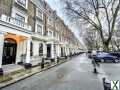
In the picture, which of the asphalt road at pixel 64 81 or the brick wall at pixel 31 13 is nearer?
the asphalt road at pixel 64 81

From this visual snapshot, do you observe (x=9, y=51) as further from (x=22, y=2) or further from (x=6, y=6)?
(x=22, y=2)

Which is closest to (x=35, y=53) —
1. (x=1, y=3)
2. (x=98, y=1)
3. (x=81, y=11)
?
(x=1, y=3)

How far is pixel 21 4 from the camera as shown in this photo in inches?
623

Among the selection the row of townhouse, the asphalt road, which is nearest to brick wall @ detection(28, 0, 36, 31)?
the row of townhouse

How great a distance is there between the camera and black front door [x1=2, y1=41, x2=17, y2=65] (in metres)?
14.0

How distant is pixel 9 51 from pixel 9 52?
0.37ft

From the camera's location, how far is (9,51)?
14.6 meters

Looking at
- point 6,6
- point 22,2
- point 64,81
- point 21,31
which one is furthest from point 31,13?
point 64,81

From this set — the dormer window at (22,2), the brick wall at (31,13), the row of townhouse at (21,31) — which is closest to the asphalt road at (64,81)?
the row of townhouse at (21,31)

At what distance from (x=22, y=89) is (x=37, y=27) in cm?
1453

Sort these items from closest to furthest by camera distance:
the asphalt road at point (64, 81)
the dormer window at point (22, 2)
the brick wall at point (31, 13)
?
the asphalt road at point (64, 81)
the dormer window at point (22, 2)
the brick wall at point (31, 13)

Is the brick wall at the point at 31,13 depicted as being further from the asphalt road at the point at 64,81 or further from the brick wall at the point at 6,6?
the asphalt road at the point at 64,81

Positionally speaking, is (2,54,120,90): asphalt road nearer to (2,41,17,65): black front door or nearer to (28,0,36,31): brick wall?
(2,41,17,65): black front door

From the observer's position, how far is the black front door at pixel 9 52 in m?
14.0
